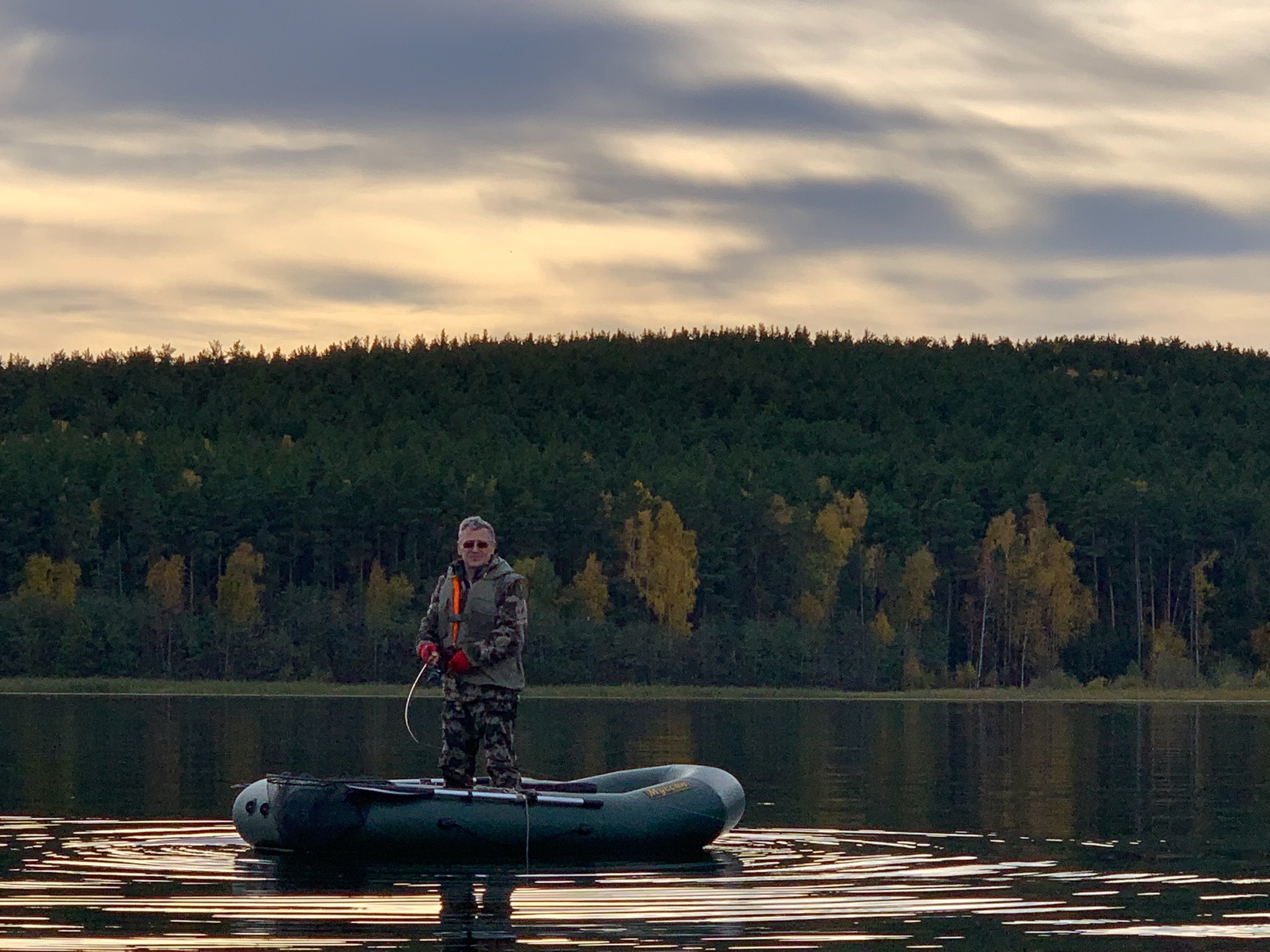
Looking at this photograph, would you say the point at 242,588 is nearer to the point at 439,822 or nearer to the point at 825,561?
the point at 825,561

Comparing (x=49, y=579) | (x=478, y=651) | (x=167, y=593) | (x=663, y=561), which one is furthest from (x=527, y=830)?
(x=663, y=561)

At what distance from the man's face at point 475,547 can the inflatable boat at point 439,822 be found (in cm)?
212

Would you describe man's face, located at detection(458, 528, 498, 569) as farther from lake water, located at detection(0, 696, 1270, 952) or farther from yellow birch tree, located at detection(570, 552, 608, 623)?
yellow birch tree, located at detection(570, 552, 608, 623)

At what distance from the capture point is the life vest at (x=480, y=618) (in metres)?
21.8

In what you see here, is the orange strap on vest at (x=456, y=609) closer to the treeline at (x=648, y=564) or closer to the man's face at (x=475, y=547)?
the man's face at (x=475, y=547)

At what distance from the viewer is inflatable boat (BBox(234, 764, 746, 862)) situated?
21203mm

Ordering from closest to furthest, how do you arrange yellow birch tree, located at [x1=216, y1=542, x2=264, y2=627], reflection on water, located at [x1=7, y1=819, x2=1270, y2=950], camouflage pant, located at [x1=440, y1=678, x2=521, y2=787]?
reflection on water, located at [x1=7, y1=819, x2=1270, y2=950] → camouflage pant, located at [x1=440, y1=678, x2=521, y2=787] → yellow birch tree, located at [x1=216, y1=542, x2=264, y2=627]

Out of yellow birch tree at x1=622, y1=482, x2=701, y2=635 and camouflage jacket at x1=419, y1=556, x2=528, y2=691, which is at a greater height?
yellow birch tree at x1=622, y1=482, x2=701, y2=635

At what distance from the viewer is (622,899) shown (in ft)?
60.7

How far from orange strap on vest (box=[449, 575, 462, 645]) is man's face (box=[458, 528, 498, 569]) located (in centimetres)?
20

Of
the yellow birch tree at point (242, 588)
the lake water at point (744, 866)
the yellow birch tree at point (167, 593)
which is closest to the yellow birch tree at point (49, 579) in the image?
the yellow birch tree at point (167, 593)

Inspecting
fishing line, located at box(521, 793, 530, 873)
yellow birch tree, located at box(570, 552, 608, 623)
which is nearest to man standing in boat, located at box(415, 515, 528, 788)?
fishing line, located at box(521, 793, 530, 873)

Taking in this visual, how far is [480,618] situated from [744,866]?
11.0 feet

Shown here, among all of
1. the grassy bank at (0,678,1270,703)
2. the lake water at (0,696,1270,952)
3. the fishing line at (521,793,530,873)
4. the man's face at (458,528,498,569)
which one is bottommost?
the grassy bank at (0,678,1270,703)
